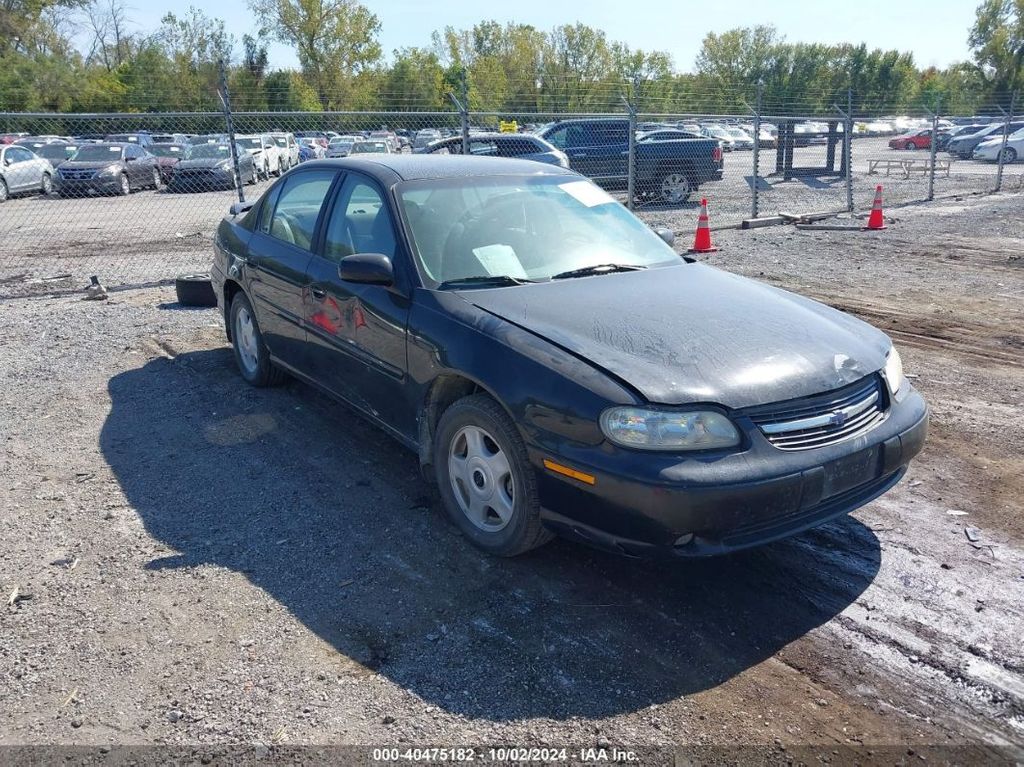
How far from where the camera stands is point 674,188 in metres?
18.1

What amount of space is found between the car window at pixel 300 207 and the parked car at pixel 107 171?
741 inches

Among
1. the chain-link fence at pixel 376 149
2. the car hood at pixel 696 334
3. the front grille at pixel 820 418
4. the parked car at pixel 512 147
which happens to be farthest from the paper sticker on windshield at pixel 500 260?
the parked car at pixel 512 147

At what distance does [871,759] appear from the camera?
2.58 meters

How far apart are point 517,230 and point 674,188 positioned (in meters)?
14.4

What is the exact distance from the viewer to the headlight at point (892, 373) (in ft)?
12.3

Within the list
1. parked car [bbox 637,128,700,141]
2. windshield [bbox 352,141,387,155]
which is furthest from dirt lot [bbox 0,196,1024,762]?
windshield [bbox 352,141,387,155]

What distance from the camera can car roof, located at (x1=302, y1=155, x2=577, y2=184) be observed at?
A: 15.5 feet

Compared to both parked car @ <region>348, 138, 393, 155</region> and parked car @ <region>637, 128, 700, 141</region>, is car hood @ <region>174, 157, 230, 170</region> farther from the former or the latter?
parked car @ <region>637, 128, 700, 141</region>

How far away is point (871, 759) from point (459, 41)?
83.3 metres

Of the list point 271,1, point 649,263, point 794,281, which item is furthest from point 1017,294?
point 271,1

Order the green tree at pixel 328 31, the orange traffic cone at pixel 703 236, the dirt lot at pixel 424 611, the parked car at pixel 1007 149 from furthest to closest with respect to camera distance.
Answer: the green tree at pixel 328 31 < the parked car at pixel 1007 149 < the orange traffic cone at pixel 703 236 < the dirt lot at pixel 424 611

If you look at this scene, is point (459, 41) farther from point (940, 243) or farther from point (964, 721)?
point (964, 721)

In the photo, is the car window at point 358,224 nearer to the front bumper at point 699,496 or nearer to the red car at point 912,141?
the front bumper at point 699,496

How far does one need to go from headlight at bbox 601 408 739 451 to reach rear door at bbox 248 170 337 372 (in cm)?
250
